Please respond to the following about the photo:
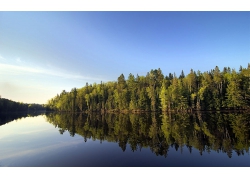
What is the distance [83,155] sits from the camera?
15.6 meters

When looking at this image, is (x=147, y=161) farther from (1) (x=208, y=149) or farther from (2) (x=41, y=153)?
(2) (x=41, y=153)

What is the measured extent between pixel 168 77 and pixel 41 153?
100944 mm

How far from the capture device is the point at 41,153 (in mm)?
16922

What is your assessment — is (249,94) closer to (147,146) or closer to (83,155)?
(147,146)

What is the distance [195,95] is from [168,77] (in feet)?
124

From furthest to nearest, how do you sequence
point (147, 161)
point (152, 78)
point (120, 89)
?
1. point (120, 89)
2. point (152, 78)
3. point (147, 161)

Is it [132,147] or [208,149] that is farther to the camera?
[132,147]

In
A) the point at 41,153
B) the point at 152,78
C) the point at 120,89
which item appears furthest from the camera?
the point at 120,89

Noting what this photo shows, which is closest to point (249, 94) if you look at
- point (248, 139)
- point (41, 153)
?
point (248, 139)

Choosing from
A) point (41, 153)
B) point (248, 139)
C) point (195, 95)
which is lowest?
point (41, 153)

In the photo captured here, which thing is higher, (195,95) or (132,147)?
(195,95)

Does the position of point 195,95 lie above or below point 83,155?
above

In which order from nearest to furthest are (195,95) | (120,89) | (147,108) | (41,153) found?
(41,153)
(195,95)
(147,108)
(120,89)

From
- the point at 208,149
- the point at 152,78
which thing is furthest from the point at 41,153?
the point at 152,78
